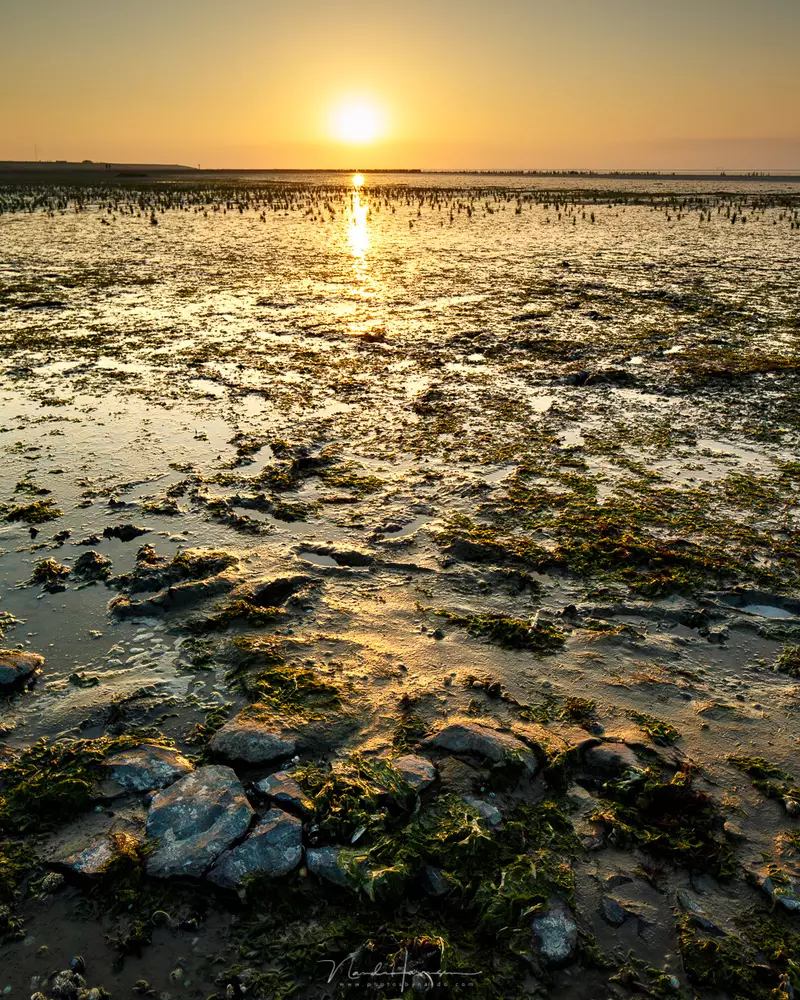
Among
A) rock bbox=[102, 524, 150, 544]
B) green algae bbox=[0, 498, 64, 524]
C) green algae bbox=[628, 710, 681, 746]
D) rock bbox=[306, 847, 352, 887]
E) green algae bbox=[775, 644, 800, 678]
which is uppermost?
green algae bbox=[0, 498, 64, 524]

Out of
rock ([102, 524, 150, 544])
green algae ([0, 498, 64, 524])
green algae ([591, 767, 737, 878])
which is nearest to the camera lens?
green algae ([591, 767, 737, 878])

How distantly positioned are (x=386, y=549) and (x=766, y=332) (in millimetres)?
12567

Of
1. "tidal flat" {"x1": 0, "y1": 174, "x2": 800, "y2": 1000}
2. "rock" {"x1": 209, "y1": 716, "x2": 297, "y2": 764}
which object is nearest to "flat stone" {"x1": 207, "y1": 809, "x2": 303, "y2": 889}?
"tidal flat" {"x1": 0, "y1": 174, "x2": 800, "y2": 1000}

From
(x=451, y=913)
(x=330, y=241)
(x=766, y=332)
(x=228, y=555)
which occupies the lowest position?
(x=451, y=913)

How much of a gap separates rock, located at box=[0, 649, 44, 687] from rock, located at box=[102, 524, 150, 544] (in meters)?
1.92

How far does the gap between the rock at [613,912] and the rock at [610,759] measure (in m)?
0.86

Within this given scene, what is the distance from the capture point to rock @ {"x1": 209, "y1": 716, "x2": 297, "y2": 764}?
409 cm

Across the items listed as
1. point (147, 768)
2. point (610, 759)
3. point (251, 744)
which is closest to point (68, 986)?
point (147, 768)

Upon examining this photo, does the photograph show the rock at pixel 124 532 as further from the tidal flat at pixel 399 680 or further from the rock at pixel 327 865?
the rock at pixel 327 865

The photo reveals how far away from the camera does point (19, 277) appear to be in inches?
827

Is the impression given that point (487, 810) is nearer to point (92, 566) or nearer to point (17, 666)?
point (17, 666)

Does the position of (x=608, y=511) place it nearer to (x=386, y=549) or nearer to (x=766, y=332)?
(x=386, y=549)

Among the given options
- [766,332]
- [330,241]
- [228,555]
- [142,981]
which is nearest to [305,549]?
[228,555]

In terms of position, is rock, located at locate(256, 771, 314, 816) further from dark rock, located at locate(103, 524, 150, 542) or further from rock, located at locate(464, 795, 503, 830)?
dark rock, located at locate(103, 524, 150, 542)
